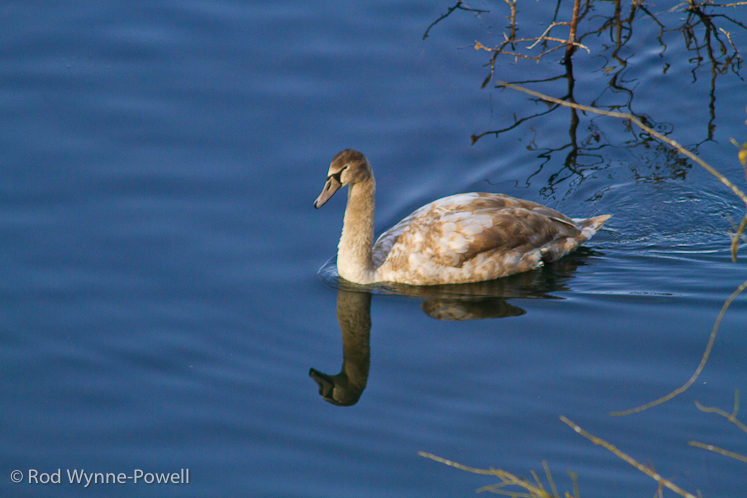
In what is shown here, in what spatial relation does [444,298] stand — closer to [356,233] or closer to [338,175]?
[356,233]

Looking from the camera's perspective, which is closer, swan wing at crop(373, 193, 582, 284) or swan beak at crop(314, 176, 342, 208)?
swan beak at crop(314, 176, 342, 208)

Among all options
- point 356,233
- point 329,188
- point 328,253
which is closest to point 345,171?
point 329,188

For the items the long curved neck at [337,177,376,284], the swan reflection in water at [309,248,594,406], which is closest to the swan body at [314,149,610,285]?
the long curved neck at [337,177,376,284]

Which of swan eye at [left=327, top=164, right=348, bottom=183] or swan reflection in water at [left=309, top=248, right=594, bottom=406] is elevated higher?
swan eye at [left=327, top=164, right=348, bottom=183]

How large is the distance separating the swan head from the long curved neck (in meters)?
0.12

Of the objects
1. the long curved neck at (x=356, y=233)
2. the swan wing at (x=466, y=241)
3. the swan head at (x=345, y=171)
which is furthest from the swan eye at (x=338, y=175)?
the swan wing at (x=466, y=241)

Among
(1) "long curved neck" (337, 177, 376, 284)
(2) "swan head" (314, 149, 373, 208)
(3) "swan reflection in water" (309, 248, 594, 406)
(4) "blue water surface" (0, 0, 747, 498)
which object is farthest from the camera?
(1) "long curved neck" (337, 177, 376, 284)

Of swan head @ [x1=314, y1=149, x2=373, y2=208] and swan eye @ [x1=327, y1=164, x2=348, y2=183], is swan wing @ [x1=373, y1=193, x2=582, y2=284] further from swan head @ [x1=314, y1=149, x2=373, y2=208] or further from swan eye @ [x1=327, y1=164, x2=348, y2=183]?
swan eye @ [x1=327, y1=164, x2=348, y2=183]

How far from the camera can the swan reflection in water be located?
701cm

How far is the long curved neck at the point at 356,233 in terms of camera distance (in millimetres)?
7922

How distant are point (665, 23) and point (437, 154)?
4.80 m

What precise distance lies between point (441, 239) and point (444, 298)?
589 mm

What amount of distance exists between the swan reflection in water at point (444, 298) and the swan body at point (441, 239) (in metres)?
0.10

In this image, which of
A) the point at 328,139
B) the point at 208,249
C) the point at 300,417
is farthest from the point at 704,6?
the point at 300,417
